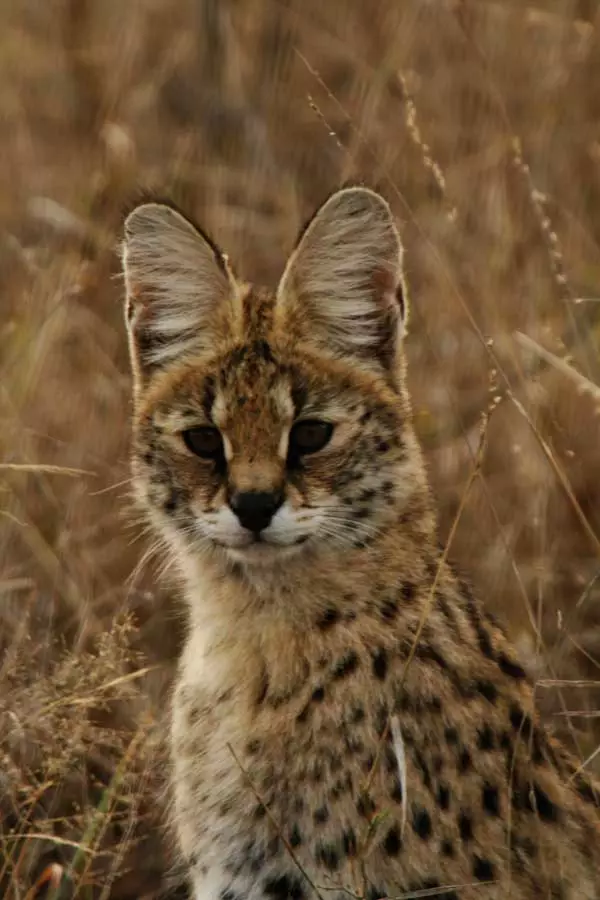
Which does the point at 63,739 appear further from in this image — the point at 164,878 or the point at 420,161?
the point at 420,161

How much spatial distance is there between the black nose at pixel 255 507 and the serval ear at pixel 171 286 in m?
0.57

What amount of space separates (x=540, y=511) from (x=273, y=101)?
10.5ft

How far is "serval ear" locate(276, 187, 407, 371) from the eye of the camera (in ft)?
14.5

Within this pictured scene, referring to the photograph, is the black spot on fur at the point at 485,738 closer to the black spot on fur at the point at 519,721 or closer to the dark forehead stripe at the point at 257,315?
the black spot on fur at the point at 519,721

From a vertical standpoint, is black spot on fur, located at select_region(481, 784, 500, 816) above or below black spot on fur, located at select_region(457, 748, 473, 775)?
below

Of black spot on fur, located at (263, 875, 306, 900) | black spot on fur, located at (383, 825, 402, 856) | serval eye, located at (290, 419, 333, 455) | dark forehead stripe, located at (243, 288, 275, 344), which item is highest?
dark forehead stripe, located at (243, 288, 275, 344)

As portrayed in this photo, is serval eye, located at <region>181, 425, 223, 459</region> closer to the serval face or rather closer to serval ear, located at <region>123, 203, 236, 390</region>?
the serval face

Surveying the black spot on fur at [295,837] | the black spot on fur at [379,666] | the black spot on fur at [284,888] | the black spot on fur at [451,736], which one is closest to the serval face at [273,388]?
the black spot on fur at [379,666]

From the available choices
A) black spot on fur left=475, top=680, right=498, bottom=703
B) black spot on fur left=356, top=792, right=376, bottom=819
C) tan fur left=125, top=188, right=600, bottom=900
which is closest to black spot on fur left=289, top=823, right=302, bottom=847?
tan fur left=125, top=188, right=600, bottom=900

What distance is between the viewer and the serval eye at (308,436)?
4258 millimetres

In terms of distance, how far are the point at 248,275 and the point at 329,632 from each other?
3.22 m

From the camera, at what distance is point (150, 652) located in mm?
5691

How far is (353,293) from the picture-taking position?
14.7ft

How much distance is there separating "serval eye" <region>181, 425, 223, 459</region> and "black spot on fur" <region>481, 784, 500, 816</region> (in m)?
0.94
